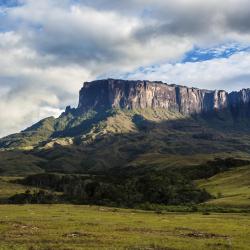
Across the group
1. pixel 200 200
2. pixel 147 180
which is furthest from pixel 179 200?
pixel 147 180

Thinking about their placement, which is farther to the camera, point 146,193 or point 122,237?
point 146,193

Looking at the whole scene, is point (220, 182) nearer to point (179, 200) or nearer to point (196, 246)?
point (179, 200)

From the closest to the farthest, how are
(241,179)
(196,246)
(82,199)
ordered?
(196,246)
(82,199)
(241,179)

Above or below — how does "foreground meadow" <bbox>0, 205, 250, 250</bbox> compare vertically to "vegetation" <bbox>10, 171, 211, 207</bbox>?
below

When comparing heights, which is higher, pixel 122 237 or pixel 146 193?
pixel 146 193

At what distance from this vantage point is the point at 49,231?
5750 cm

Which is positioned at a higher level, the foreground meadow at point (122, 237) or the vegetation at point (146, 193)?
the vegetation at point (146, 193)

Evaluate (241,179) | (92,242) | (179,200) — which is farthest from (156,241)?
(241,179)

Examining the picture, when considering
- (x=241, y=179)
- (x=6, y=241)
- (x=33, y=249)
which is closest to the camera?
(x=33, y=249)

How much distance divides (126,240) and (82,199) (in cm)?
11742

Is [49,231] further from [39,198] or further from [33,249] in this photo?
[39,198]

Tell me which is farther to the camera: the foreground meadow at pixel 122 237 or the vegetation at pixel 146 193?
the vegetation at pixel 146 193

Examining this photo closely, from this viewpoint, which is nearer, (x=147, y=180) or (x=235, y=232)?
(x=235, y=232)

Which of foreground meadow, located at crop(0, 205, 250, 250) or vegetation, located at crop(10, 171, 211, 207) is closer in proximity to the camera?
foreground meadow, located at crop(0, 205, 250, 250)
